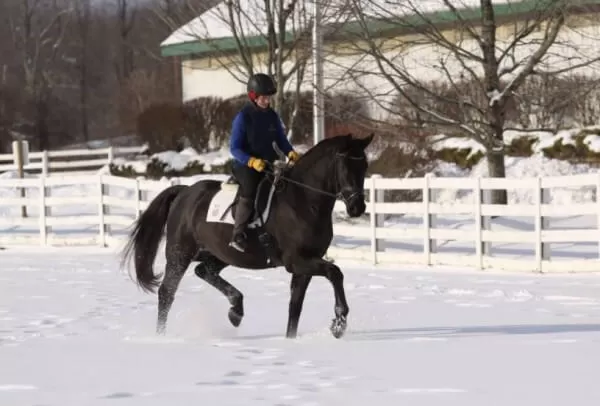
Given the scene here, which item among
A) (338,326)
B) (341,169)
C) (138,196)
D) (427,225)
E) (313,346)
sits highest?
(341,169)

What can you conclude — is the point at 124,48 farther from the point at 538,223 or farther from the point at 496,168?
the point at 538,223

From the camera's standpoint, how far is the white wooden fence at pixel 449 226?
17.6 m

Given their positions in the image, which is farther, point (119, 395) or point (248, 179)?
point (248, 179)

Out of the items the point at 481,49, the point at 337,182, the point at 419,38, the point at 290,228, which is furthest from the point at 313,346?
the point at 419,38

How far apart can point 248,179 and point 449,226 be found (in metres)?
11.9

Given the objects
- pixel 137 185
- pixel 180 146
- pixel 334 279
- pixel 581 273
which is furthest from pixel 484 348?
pixel 180 146

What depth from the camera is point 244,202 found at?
36.1ft

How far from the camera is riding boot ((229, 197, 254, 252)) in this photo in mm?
10969

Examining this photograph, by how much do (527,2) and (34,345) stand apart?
13.8 m

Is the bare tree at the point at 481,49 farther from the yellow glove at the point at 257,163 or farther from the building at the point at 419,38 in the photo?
the yellow glove at the point at 257,163

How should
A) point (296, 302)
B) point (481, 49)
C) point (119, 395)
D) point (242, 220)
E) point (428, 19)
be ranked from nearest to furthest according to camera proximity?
point (119, 395) < point (296, 302) < point (242, 220) < point (428, 19) < point (481, 49)

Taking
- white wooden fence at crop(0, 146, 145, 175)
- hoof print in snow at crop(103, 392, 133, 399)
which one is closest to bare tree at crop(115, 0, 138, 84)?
white wooden fence at crop(0, 146, 145, 175)

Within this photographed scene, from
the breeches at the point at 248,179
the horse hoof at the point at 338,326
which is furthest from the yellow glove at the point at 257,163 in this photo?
the horse hoof at the point at 338,326

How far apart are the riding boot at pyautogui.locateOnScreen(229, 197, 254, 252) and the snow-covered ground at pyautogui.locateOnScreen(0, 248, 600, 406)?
0.85 metres
